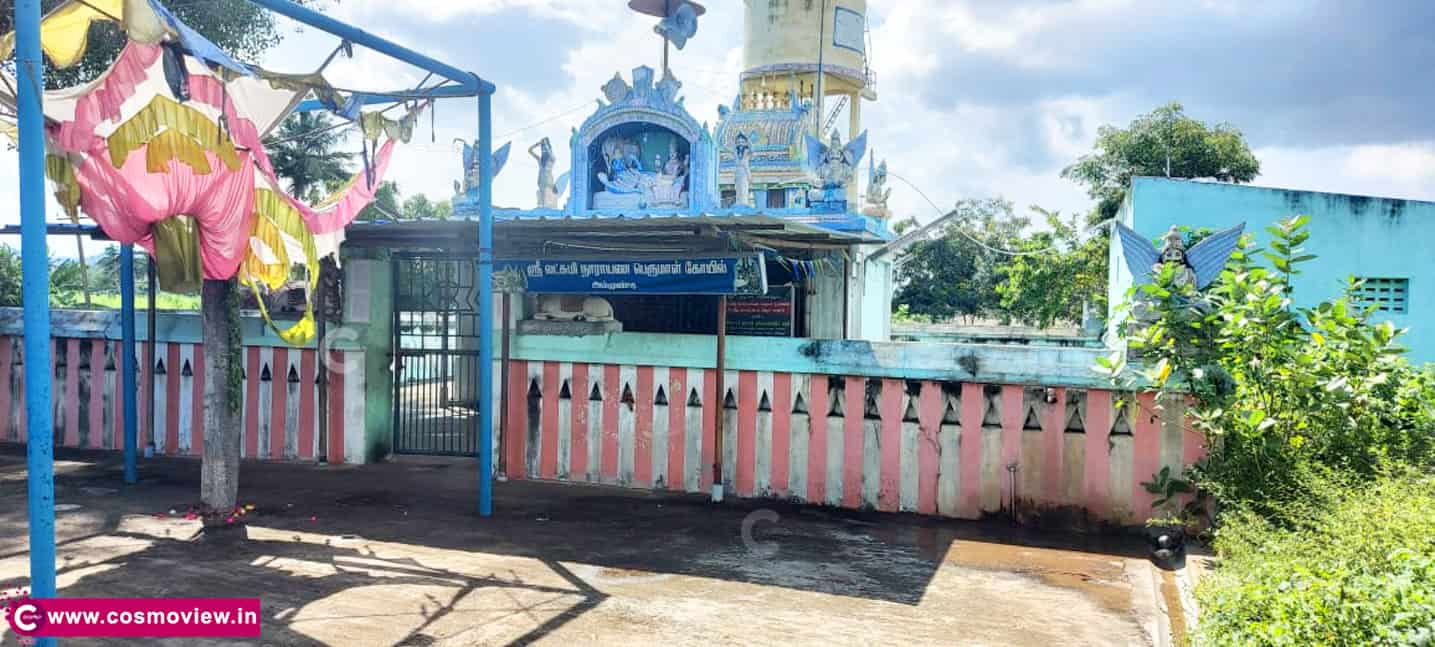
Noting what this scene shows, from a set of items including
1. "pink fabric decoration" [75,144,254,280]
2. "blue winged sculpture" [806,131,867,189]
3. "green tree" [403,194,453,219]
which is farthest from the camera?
"green tree" [403,194,453,219]

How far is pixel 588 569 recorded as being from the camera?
7.60 meters

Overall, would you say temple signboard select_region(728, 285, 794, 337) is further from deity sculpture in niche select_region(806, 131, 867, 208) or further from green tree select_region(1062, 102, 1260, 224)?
green tree select_region(1062, 102, 1260, 224)

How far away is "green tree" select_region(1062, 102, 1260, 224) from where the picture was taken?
26016 millimetres

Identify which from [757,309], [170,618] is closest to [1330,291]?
[757,309]

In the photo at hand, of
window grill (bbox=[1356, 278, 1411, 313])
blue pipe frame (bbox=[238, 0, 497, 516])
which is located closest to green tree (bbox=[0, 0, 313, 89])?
blue pipe frame (bbox=[238, 0, 497, 516])

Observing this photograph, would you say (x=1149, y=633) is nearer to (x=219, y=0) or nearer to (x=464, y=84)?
(x=464, y=84)

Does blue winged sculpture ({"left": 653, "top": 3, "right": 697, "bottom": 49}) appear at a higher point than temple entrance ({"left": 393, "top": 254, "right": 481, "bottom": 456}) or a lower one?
higher

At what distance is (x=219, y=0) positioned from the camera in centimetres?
1448

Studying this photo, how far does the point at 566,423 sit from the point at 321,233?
3.45 meters

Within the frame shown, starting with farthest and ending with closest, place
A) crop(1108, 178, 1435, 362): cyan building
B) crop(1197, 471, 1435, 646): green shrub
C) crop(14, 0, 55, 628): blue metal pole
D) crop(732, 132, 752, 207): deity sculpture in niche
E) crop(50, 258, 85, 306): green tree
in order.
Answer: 1. crop(50, 258, 85, 306): green tree
2. crop(732, 132, 752, 207): deity sculpture in niche
3. crop(1108, 178, 1435, 362): cyan building
4. crop(14, 0, 55, 628): blue metal pole
5. crop(1197, 471, 1435, 646): green shrub

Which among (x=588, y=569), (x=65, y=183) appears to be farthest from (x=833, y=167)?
(x=65, y=183)

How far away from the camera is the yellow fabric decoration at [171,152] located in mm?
6969

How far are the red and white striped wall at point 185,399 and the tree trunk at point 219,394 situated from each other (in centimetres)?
325

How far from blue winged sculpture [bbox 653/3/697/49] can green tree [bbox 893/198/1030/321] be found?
23938mm
